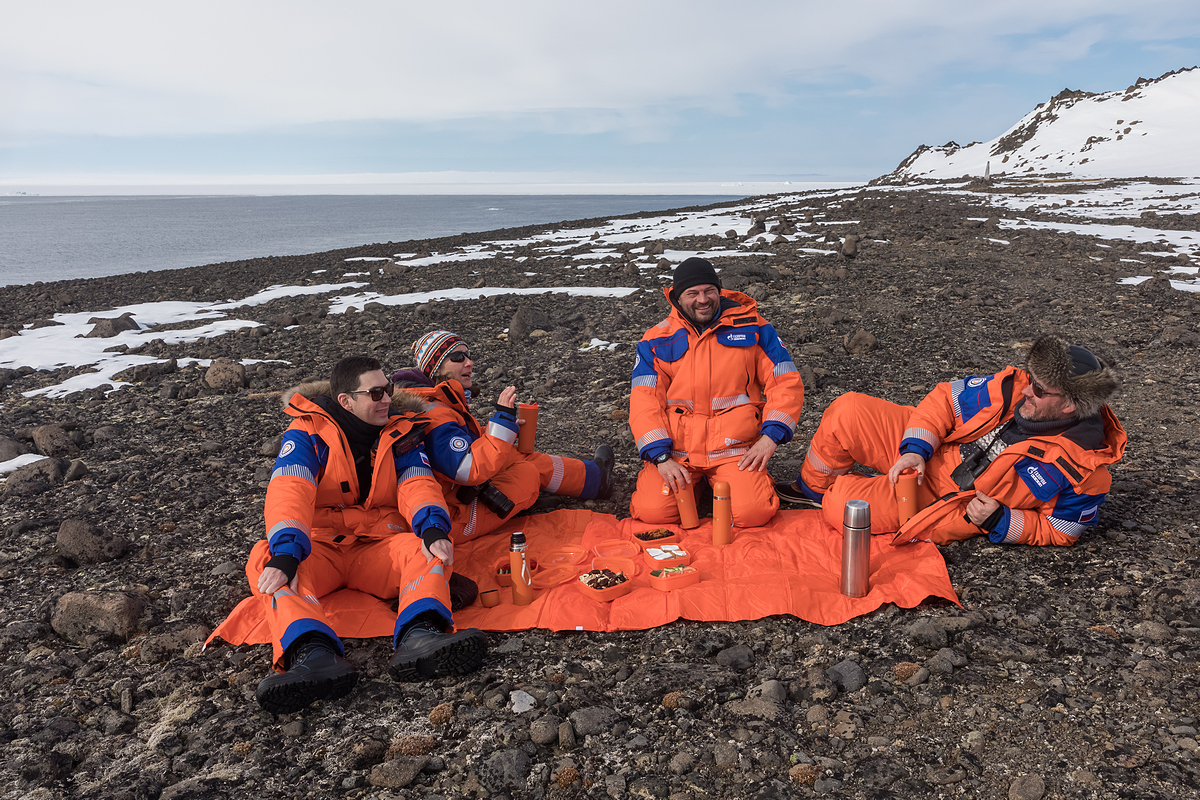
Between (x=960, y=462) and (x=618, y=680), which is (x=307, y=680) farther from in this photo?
(x=960, y=462)

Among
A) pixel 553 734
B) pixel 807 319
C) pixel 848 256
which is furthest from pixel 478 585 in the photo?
pixel 848 256

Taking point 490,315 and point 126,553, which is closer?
point 126,553

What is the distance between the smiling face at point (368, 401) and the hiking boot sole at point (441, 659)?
1174 millimetres

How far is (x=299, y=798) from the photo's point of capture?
247 centimetres

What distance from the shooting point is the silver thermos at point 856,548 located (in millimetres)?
3475

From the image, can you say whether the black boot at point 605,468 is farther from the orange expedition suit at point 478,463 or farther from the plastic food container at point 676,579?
the plastic food container at point 676,579

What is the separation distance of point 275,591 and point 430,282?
12.8 meters

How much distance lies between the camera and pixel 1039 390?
3.58 meters

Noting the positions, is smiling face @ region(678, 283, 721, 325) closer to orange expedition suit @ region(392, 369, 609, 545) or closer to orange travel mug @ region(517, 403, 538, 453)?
orange travel mug @ region(517, 403, 538, 453)

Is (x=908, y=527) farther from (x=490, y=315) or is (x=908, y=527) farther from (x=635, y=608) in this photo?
(x=490, y=315)

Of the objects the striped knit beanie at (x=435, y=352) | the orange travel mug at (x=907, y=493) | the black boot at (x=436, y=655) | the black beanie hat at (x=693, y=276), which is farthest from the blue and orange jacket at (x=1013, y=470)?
the striped knit beanie at (x=435, y=352)

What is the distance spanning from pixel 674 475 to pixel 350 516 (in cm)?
185

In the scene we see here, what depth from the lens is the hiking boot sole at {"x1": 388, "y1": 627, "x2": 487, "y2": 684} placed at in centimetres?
301

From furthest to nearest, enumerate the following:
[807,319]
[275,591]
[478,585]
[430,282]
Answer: [430,282] → [807,319] → [478,585] → [275,591]
